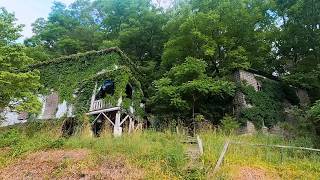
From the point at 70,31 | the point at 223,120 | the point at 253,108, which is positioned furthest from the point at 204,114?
the point at 70,31

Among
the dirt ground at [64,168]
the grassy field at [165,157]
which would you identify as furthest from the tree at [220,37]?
the dirt ground at [64,168]

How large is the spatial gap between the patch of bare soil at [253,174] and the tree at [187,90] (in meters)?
9.41

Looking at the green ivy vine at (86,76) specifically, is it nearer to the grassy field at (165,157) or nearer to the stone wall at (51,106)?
the stone wall at (51,106)

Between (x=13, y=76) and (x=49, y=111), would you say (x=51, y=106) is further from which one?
(x=13, y=76)

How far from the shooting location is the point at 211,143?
14.4m

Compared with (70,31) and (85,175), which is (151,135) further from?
(70,31)

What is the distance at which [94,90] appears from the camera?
2319 centimetres

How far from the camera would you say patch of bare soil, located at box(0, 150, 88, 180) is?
12.8 metres

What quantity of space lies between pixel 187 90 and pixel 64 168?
1036cm

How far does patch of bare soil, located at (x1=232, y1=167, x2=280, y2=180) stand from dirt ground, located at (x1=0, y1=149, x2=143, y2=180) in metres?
3.01

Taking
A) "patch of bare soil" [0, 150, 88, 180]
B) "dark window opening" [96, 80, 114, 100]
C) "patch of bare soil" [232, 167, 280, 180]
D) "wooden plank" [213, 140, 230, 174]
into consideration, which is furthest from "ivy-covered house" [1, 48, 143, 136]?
"patch of bare soil" [232, 167, 280, 180]

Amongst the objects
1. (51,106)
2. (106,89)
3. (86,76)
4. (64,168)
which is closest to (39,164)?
(64,168)

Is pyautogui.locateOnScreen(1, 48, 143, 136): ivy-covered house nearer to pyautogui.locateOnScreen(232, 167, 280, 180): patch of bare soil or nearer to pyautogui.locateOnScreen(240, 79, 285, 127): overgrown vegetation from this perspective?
pyautogui.locateOnScreen(240, 79, 285, 127): overgrown vegetation

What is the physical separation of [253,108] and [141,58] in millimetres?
11263
